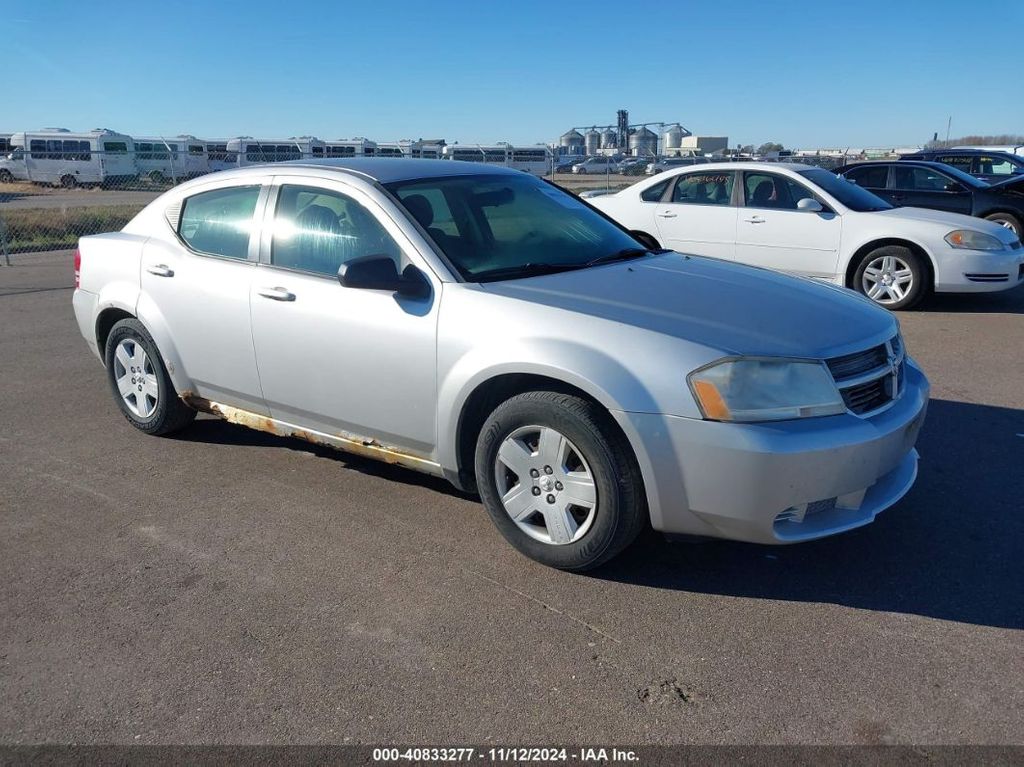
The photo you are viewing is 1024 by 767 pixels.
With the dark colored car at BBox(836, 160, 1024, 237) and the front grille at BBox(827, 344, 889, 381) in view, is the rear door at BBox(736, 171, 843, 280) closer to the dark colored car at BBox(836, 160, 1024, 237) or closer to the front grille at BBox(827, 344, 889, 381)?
the dark colored car at BBox(836, 160, 1024, 237)

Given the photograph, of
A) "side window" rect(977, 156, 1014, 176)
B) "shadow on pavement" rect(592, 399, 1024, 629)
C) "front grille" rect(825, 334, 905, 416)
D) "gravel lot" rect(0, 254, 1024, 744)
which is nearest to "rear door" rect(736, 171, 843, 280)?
"gravel lot" rect(0, 254, 1024, 744)

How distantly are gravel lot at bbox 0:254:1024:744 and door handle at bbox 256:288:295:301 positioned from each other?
1.01m

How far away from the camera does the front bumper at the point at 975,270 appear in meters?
8.85

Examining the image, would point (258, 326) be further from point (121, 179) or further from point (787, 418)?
point (121, 179)

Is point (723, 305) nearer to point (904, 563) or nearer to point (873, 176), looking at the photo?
point (904, 563)

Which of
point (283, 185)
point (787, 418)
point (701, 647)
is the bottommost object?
point (701, 647)

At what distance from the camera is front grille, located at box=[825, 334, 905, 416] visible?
11.1 ft

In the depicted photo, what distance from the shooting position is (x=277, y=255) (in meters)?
4.48

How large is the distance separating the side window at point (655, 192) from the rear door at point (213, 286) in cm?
645

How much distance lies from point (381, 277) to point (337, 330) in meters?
0.45

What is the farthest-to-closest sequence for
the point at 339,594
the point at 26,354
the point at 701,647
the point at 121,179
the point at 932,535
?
the point at 121,179 < the point at 26,354 < the point at 932,535 < the point at 339,594 < the point at 701,647

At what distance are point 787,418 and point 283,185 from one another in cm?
287

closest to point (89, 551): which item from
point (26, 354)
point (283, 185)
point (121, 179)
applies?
point (283, 185)

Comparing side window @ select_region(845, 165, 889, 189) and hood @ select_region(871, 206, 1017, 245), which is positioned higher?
side window @ select_region(845, 165, 889, 189)
